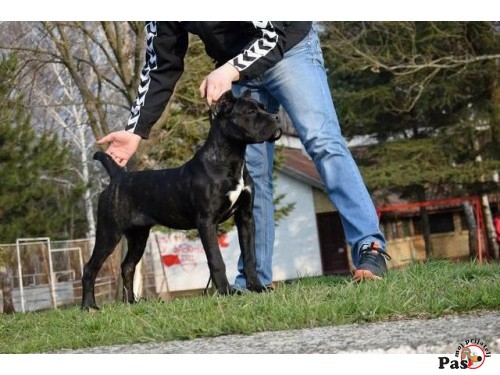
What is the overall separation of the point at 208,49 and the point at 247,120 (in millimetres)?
817

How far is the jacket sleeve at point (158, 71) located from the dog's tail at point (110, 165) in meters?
0.39

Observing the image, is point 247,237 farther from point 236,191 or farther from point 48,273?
point 48,273

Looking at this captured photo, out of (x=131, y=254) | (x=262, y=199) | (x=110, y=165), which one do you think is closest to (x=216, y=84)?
(x=262, y=199)

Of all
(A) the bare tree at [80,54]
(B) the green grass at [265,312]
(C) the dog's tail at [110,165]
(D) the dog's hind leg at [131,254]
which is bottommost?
(B) the green grass at [265,312]

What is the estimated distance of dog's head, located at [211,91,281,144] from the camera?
14.8ft

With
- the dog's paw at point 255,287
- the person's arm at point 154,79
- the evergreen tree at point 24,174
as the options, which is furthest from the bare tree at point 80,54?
the dog's paw at point 255,287

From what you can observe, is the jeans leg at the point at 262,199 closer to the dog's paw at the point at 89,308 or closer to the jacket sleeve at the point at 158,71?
the jacket sleeve at the point at 158,71

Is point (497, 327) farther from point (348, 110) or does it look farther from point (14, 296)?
point (348, 110)

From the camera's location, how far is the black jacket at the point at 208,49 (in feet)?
14.8

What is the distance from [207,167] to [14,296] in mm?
18107

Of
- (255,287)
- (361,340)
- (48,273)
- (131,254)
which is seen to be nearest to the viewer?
(361,340)

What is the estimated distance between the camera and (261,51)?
4.49m

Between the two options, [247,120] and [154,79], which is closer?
[247,120]

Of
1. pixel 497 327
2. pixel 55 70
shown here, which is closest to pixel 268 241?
pixel 497 327
